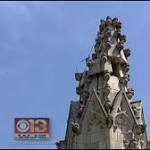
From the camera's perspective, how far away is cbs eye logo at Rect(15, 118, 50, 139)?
3180 cm

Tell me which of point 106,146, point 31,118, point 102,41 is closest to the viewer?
point 106,146

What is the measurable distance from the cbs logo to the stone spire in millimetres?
1340

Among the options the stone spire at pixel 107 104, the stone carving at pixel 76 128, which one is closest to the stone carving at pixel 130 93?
the stone spire at pixel 107 104

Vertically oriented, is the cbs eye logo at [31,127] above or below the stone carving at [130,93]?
below

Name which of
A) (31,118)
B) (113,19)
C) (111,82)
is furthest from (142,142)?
(113,19)

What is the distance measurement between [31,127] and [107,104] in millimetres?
4085

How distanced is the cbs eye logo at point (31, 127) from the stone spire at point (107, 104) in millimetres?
1320

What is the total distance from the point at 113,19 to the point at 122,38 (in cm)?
126

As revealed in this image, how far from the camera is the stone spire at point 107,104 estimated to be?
101 feet

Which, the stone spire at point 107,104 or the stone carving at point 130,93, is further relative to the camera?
the stone carving at point 130,93

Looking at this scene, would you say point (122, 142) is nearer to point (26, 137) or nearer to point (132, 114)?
point (132, 114)

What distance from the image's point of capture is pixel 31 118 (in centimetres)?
3225

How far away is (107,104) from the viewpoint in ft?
103

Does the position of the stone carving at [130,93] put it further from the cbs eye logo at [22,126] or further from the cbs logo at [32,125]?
the cbs eye logo at [22,126]
